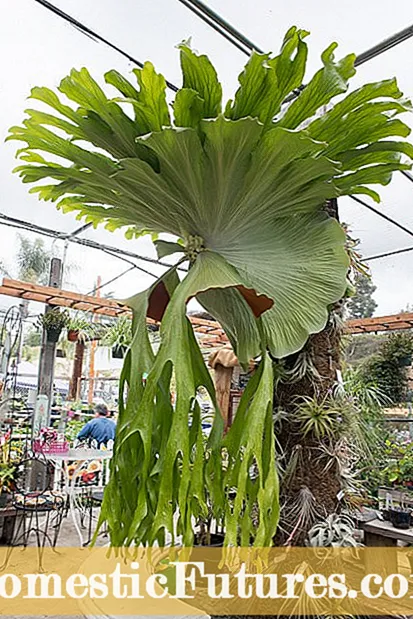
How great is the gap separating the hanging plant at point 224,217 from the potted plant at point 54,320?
378cm

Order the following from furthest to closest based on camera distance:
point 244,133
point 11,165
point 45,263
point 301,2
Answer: point 45,263 < point 11,165 < point 301,2 < point 244,133

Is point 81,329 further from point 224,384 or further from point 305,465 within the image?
point 305,465

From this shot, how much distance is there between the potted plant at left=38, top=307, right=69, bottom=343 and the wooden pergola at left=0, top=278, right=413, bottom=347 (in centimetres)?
27

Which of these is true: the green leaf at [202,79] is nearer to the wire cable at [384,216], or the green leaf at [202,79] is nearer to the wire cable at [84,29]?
the wire cable at [84,29]

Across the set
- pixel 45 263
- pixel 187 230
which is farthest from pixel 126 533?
pixel 45 263

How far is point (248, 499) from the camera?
2.36 feet

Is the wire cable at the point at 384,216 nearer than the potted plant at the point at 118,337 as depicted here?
Yes

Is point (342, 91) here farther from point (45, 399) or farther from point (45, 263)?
point (45, 399)

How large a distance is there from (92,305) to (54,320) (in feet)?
1.54

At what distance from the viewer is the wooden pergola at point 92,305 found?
12.3 feet

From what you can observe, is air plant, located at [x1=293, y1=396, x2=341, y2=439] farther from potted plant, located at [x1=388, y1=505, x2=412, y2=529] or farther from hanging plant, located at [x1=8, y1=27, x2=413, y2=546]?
potted plant, located at [x1=388, y1=505, x2=412, y2=529]

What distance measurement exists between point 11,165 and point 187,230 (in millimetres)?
3006

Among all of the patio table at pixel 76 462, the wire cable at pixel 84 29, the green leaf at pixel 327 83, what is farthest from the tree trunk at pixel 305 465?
the patio table at pixel 76 462

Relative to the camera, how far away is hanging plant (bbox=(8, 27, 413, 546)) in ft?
2.25
